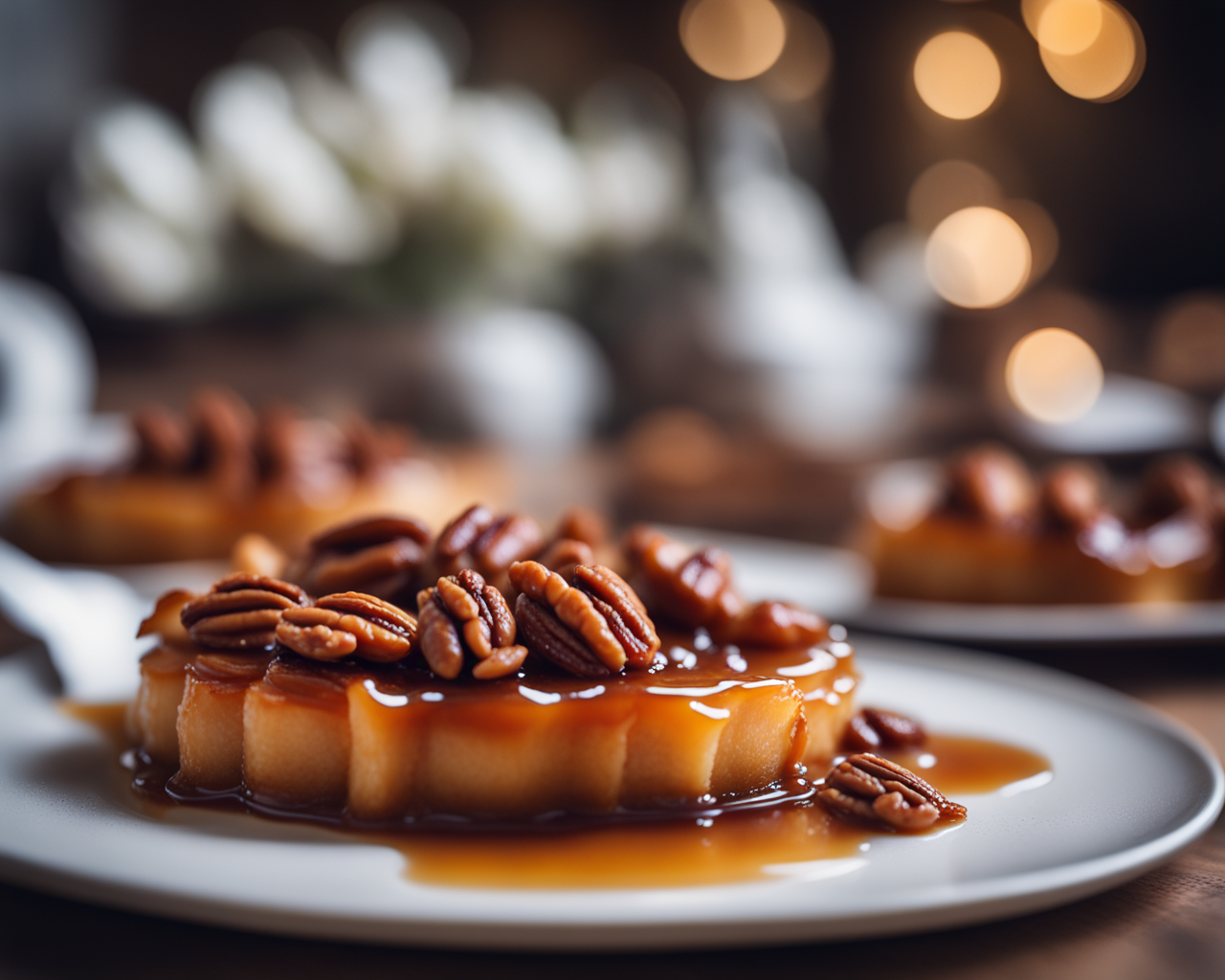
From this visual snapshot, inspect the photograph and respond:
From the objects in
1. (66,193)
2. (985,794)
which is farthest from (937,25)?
(985,794)

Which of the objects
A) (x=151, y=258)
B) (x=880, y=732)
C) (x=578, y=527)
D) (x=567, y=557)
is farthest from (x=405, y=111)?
(x=880, y=732)

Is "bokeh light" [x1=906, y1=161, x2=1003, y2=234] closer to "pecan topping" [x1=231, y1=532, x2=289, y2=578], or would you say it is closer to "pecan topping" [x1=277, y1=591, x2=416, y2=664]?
"pecan topping" [x1=231, y1=532, x2=289, y2=578]

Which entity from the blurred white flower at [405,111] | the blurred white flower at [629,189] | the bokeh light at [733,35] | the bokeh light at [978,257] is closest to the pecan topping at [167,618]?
the blurred white flower at [405,111]

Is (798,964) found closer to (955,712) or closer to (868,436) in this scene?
(955,712)

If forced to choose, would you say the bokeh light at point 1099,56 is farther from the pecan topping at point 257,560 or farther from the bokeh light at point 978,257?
the pecan topping at point 257,560

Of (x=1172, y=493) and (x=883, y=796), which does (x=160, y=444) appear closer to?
(x=883, y=796)

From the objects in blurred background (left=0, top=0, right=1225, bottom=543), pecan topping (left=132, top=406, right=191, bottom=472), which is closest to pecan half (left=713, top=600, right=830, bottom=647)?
pecan topping (left=132, top=406, right=191, bottom=472)

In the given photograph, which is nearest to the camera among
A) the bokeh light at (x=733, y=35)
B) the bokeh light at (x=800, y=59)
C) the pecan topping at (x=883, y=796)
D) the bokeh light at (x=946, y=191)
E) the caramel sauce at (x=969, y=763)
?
the pecan topping at (x=883, y=796)
